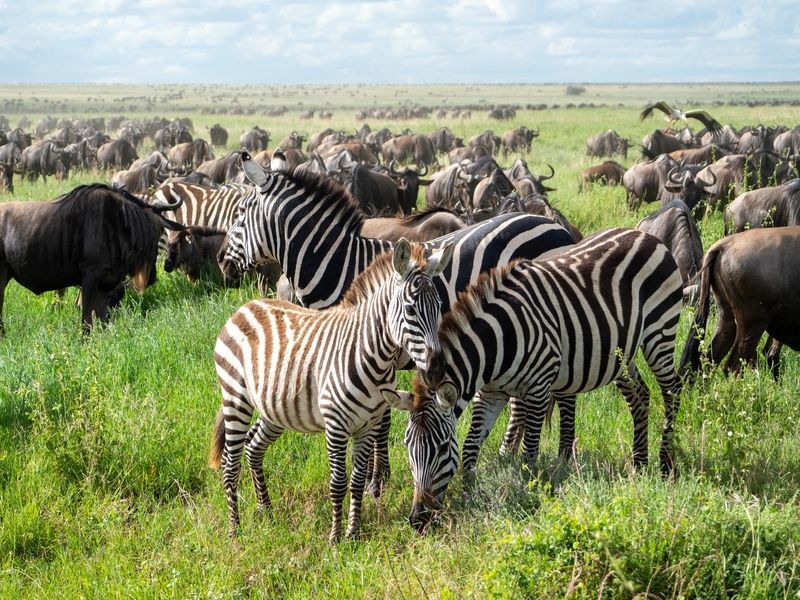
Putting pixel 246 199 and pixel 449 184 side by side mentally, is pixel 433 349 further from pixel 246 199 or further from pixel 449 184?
pixel 449 184

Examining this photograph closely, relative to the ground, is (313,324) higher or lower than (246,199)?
lower

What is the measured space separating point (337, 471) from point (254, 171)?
2512mm

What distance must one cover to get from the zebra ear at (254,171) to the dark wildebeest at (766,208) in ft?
21.2

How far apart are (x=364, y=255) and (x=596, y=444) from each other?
203 cm

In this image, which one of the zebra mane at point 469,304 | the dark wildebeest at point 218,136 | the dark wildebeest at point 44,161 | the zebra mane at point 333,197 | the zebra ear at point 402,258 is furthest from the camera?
the dark wildebeest at point 218,136

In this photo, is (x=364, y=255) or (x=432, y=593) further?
(x=364, y=255)

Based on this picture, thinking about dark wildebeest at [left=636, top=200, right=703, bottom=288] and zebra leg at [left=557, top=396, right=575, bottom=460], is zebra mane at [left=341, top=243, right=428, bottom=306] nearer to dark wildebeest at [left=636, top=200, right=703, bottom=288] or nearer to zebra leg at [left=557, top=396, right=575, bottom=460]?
zebra leg at [left=557, top=396, right=575, bottom=460]

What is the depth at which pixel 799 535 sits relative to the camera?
3.97 m

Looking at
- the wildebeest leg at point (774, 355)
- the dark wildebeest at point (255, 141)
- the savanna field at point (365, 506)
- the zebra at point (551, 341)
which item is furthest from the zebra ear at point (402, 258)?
the dark wildebeest at point (255, 141)

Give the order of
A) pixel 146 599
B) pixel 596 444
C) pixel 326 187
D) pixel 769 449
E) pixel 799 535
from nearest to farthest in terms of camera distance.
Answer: pixel 799 535, pixel 146 599, pixel 769 449, pixel 596 444, pixel 326 187

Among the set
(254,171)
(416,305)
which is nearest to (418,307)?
(416,305)

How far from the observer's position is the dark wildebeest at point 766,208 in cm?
1105

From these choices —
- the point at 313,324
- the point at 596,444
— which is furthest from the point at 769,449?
the point at 313,324

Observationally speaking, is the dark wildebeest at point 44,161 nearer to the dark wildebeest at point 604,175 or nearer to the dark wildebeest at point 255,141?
the dark wildebeest at point 255,141
